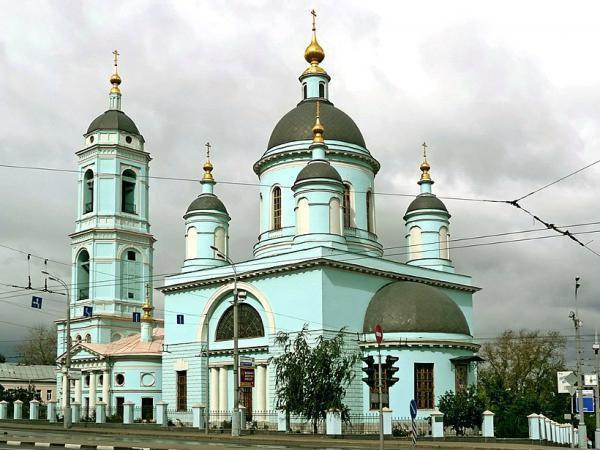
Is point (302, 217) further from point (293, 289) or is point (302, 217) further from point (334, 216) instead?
point (293, 289)

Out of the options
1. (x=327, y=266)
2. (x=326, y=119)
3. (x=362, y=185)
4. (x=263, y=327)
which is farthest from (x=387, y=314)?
(x=326, y=119)

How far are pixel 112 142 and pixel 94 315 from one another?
1263cm

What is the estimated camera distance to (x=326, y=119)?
4712cm

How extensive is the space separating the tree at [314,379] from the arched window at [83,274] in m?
28.9

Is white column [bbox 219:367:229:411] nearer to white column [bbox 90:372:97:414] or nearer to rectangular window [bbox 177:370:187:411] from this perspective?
rectangular window [bbox 177:370:187:411]

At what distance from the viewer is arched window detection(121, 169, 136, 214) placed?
63062 millimetres

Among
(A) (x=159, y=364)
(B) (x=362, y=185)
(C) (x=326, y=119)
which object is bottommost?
(A) (x=159, y=364)

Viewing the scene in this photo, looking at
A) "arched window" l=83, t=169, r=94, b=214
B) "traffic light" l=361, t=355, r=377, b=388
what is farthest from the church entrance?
"arched window" l=83, t=169, r=94, b=214

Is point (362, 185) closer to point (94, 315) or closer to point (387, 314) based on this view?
point (387, 314)

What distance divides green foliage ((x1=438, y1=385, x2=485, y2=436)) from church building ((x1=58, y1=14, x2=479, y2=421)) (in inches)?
98.8

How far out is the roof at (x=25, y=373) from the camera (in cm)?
8500

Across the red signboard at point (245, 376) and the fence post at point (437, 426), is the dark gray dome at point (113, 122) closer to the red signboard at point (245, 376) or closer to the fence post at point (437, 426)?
the red signboard at point (245, 376)

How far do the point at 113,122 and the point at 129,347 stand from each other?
17.8 meters

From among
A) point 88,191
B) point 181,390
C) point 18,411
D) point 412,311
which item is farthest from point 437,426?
point 88,191
